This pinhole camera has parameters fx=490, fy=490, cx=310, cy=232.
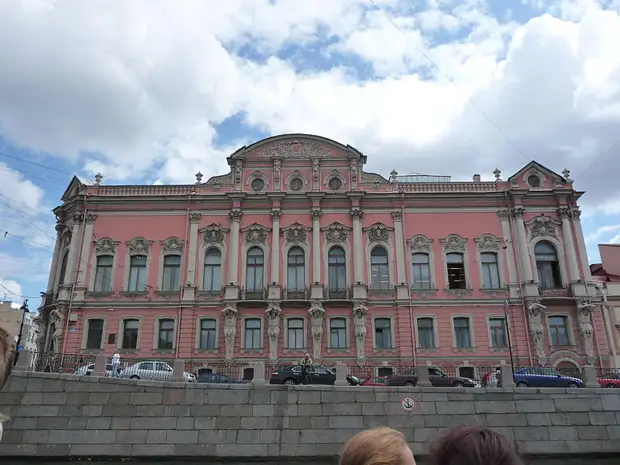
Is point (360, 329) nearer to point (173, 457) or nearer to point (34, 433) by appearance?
point (173, 457)

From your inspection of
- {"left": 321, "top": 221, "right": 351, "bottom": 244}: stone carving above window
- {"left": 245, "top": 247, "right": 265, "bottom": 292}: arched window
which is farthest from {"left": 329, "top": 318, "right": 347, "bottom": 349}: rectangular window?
{"left": 321, "top": 221, "right": 351, "bottom": 244}: stone carving above window

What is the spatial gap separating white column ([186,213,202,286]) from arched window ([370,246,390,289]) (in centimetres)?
1066

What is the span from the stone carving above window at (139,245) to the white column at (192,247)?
2.53 metres

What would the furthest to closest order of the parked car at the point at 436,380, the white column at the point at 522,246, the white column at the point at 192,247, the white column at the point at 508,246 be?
the white column at the point at 192,247 < the white column at the point at 508,246 < the white column at the point at 522,246 < the parked car at the point at 436,380

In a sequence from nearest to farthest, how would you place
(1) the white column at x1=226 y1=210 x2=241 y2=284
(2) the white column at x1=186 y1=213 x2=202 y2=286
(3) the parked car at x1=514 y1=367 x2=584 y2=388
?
(3) the parked car at x1=514 y1=367 x2=584 y2=388 → (1) the white column at x1=226 y1=210 x2=241 y2=284 → (2) the white column at x1=186 y1=213 x2=202 y2=286

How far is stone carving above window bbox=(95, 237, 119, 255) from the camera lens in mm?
29922

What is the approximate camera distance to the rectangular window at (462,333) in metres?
27.8

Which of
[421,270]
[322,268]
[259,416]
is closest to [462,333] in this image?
[421,270]

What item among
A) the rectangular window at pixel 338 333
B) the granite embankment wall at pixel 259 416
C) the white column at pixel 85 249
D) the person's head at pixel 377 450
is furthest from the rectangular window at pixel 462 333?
the person's head at pixel 377 450

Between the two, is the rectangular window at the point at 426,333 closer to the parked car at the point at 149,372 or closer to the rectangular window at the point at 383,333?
the rectangular window at the point at 383,333

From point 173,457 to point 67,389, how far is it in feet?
14.8

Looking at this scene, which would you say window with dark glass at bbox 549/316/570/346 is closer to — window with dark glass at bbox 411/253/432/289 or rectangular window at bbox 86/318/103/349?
window with dark glass at bbox 411/253/432/289

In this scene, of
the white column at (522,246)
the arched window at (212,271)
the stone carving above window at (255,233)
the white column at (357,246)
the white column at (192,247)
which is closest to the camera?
the white column at (522,246)

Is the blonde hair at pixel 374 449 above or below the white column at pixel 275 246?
below
